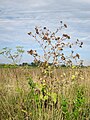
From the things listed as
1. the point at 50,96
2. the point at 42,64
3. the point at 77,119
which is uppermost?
the point at 42,64

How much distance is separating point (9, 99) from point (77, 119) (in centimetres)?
164

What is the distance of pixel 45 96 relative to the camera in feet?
19.0

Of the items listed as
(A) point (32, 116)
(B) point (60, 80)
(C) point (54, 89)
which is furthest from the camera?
(B) point (60, 80)

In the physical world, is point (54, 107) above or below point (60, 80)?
below

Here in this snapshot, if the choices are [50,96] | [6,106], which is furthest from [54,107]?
[6,106]

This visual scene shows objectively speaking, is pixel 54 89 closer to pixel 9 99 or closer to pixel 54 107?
pixel 54 107

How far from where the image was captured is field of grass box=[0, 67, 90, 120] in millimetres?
5676

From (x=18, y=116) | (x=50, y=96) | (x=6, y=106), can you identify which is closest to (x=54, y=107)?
(x=50, y=96)

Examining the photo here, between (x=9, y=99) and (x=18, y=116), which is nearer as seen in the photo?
(x=18, y=116)

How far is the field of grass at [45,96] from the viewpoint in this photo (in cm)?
568

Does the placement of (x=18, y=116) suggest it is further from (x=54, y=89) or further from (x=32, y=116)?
(x=54, y=89)

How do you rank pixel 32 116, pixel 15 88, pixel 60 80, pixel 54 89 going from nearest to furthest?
pixel 32 116
pixel 54 89
pixel 60 80
pixel 15 88

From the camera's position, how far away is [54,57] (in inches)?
244

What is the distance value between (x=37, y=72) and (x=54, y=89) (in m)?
0.77
